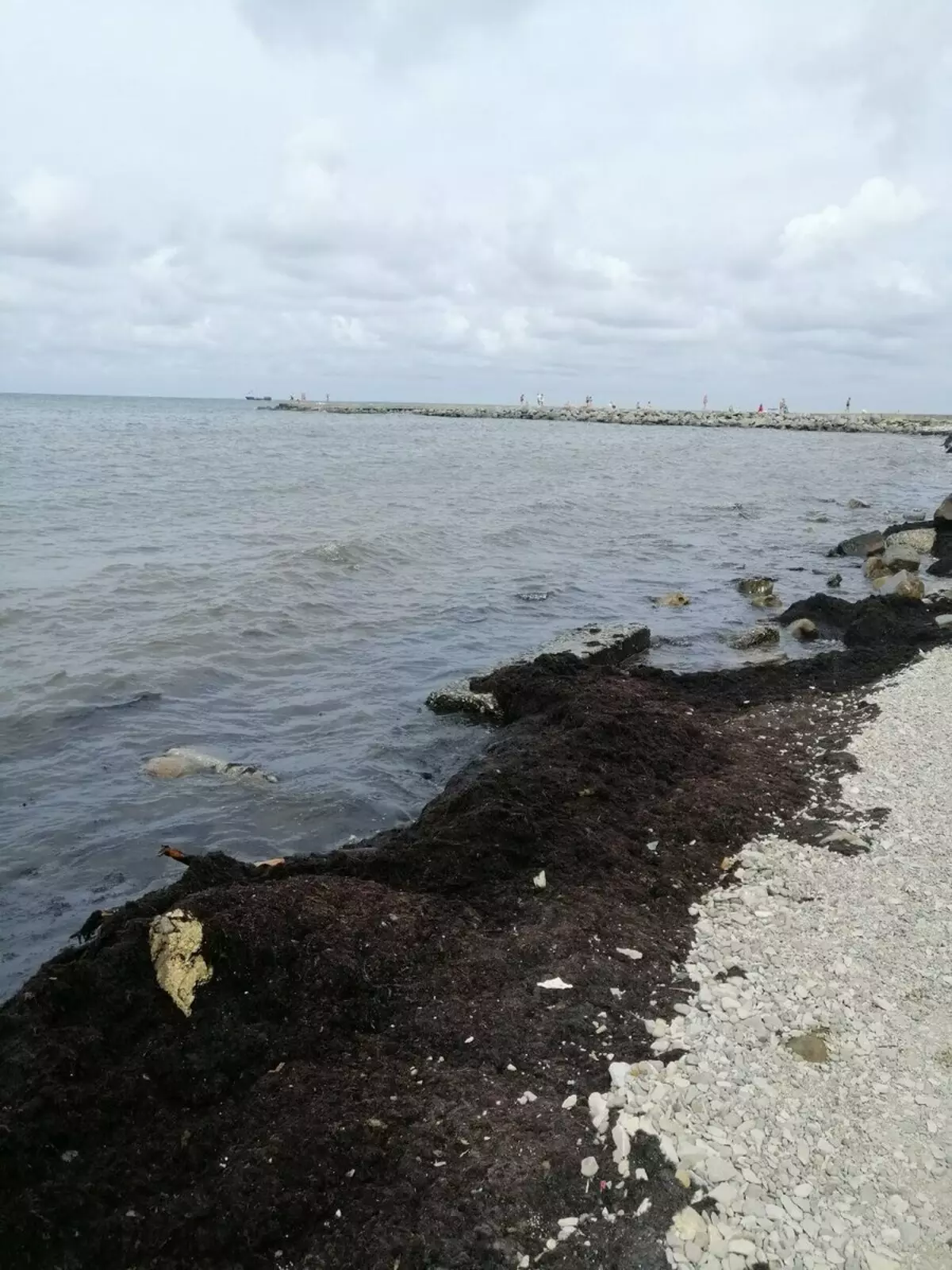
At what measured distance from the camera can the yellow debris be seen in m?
4.51

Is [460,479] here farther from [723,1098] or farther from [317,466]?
[723,1098]

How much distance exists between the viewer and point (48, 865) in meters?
7.15

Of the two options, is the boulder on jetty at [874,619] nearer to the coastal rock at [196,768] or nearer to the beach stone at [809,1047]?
the coastal rock at [196,768]

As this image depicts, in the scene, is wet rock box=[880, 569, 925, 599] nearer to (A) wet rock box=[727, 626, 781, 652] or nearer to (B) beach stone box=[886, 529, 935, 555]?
(A) wet rock box=[727, 626, 781, 652]

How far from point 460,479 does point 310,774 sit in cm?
3190

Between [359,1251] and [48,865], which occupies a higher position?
[359,1251]

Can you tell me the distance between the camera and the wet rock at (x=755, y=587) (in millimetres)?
17656

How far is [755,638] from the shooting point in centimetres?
1398

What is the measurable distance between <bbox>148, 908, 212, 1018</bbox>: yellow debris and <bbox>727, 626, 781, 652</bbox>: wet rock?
36.0 ft

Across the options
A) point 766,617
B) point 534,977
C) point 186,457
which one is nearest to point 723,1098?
point 534,977

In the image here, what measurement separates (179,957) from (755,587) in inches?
617

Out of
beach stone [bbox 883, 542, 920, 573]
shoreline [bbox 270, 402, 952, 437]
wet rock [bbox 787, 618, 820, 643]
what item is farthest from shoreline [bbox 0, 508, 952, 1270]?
shoreline [bbox 270, 402, 952, 437]

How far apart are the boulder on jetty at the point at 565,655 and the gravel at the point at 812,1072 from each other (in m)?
4.88

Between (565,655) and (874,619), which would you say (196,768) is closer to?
(565,655)
